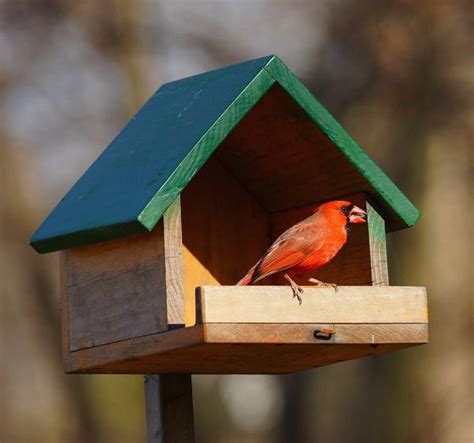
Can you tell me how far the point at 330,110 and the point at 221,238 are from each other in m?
4.22

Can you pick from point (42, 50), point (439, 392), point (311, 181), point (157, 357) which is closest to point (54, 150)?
point (42, 50)

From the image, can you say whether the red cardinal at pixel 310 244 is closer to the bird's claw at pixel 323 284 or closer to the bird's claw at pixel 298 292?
the bird's claw at pixel 323 284

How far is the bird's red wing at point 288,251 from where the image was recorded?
6.77 m

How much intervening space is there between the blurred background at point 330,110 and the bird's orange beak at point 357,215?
410 cm

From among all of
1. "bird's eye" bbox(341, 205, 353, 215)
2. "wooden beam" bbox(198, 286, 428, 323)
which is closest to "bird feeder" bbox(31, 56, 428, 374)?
"wooden beam" bbox(198, 286, 428, 323)

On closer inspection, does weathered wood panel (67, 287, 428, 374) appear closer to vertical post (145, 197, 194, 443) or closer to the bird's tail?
vertical post (145, 197, 194, 443)

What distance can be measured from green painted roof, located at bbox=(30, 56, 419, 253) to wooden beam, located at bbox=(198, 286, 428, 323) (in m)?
0.45

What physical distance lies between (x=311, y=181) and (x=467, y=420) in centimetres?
452

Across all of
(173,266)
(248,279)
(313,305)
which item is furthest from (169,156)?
(313,305)

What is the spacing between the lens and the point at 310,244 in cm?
683

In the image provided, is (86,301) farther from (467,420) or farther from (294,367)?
(467,420)

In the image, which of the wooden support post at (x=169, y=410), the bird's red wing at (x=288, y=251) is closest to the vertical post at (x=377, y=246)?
the bird's red wing at (x=288, y=251)

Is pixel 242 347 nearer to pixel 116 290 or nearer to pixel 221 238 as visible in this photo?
pixel 116 290

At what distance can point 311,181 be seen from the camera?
7199mm
